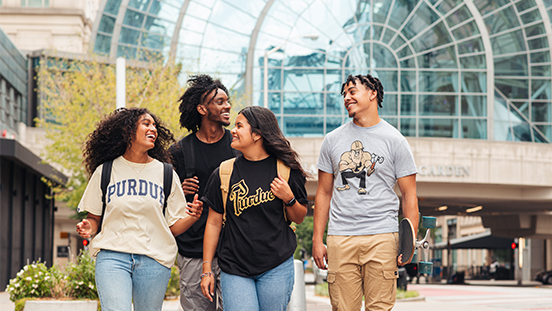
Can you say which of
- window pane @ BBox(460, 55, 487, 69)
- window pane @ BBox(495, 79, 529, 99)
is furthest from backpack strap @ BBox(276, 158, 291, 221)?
window pane @ BBox(495, 79, 529, 99)

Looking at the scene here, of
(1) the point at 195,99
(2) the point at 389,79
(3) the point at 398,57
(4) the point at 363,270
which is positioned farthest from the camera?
(3) the point at 398,57

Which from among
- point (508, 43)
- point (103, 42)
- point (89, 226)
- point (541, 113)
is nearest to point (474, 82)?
point (508, 43)

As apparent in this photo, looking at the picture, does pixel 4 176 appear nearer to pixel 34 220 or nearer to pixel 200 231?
pixel 34 220

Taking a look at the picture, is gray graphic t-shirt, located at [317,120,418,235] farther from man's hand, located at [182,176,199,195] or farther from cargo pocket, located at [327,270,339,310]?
man's hand, located at [182,176,199,195]

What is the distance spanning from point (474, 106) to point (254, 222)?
3400cm

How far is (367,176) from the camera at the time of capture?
521cm

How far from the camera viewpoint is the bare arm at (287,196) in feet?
15.3

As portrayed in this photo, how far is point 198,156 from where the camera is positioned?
557 cm

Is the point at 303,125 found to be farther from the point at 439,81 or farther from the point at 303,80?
the point at 439,81

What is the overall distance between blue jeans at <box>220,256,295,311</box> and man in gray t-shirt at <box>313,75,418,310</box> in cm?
65

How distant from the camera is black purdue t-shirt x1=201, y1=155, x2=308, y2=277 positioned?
15.2ft

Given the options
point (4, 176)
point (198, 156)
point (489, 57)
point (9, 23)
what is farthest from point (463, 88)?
point (9, 23)

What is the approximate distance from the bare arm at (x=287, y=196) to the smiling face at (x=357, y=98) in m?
1.04

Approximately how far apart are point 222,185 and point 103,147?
0.98 m
